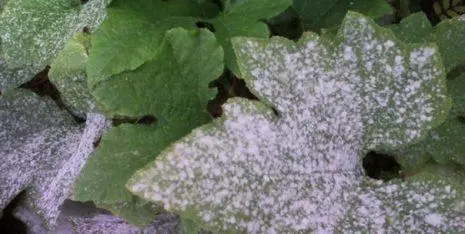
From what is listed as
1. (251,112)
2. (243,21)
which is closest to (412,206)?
(251,112)

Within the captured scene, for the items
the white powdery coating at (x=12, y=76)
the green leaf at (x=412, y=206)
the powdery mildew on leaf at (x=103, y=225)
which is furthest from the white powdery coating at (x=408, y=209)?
the white powdery coating at (x=12, y=76)

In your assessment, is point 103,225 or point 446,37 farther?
point 103,225

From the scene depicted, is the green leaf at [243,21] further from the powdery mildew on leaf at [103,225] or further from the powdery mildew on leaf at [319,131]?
the powdery mildew on leaf at [103,225]

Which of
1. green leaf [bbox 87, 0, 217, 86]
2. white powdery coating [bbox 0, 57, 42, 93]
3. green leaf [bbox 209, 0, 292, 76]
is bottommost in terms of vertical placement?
white powdery coating [bbox 0, 57, 42, 93]

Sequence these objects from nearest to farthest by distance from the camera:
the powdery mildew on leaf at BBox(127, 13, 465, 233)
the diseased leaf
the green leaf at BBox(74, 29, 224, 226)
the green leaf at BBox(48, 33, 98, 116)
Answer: the powdery mildew on leaf at BBox(127, 13, 465, 233) < the green leaf at BBox(74, 29, 224, 226) < the green leaf at BBox(48, 33, 98, 116) < the diseased leaf

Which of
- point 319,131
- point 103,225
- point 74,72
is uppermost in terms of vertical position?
point 319,131

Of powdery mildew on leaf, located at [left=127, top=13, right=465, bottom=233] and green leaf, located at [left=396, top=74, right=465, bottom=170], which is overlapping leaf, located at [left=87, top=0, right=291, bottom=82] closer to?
powdery mildew on leaf, located at [left=127, top=13, right=465, bottom=233]

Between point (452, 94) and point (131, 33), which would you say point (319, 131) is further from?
point (131, 33)

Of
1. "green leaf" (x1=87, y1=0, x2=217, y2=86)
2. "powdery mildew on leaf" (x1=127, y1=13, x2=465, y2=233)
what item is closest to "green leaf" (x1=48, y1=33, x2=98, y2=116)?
"green leaf" (x1=87, y1=0, x2=217, y2=86)
